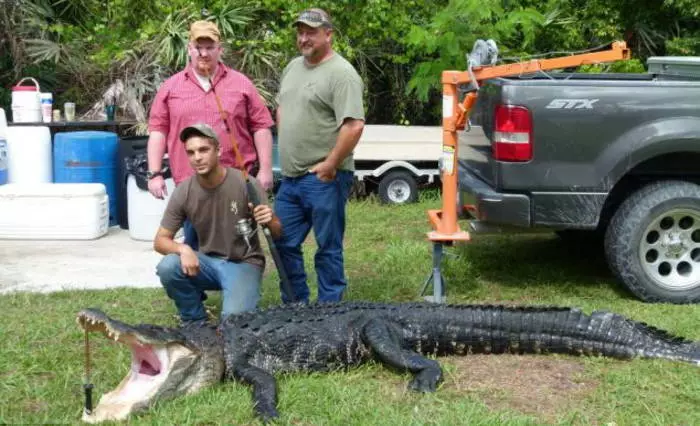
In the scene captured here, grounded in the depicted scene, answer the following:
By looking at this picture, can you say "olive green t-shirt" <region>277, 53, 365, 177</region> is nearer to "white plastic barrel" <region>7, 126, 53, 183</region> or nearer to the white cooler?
the white cooler

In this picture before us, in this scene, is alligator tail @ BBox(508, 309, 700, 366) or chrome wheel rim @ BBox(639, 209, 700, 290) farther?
chrome wheel rim @ BBox(639, 209, 700, 290)

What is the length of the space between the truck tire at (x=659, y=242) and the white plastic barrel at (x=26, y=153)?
565cm

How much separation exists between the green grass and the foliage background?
403 cm

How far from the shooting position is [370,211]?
9.00 meters

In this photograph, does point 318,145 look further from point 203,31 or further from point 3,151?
point 3,151

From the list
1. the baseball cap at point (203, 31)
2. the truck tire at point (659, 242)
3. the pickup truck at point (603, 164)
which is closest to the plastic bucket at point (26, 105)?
the baseball cap at point (203, 31)

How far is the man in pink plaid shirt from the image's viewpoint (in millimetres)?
4828

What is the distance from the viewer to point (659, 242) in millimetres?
5543

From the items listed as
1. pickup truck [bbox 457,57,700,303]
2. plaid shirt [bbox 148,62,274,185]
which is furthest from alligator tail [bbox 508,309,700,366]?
plaid shirt [bbox 148,62,274,185]

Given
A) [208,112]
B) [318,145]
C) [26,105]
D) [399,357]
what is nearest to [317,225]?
[318,145]

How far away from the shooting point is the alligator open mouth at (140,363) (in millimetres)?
3400

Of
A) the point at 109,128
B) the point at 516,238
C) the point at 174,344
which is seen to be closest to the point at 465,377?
the point at 174,344

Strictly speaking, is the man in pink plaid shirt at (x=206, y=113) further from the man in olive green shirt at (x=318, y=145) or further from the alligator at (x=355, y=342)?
the alligator at (x=355, y=342)

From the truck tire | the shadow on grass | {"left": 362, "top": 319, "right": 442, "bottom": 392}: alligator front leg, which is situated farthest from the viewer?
the shadow on grass
